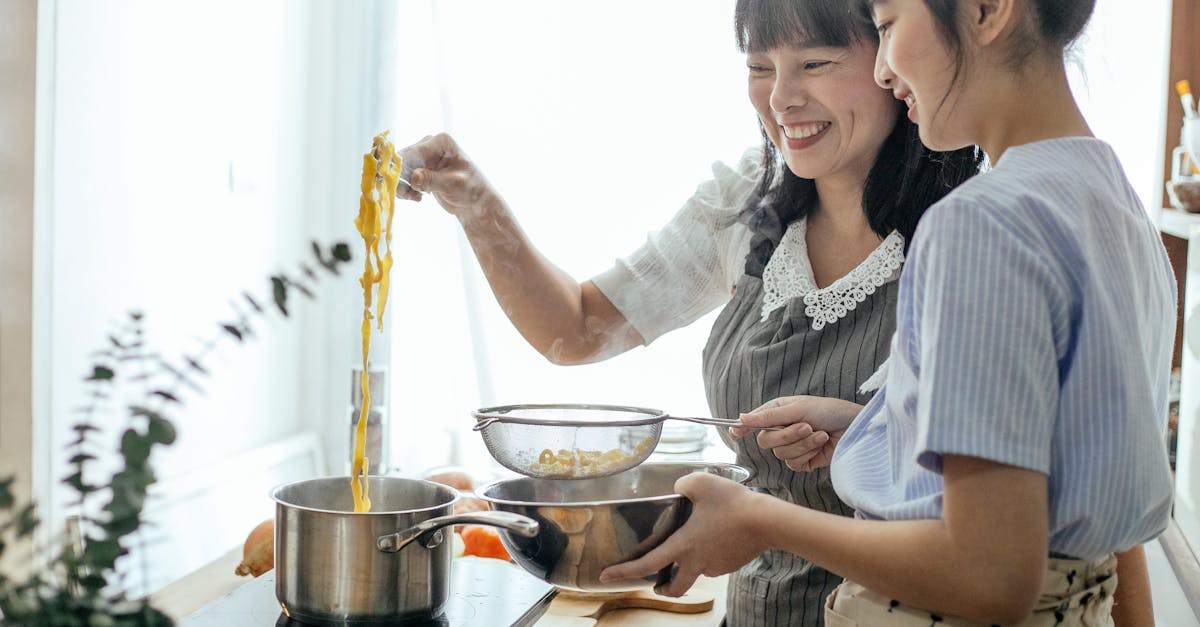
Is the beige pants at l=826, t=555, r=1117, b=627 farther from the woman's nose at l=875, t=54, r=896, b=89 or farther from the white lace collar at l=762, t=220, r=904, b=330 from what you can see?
the white lace collar at l=762, t=220, r=904, b=330

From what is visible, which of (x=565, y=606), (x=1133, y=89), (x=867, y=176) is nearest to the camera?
(x=565, y=606)

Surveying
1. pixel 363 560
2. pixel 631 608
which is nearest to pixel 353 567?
pixel 363 560

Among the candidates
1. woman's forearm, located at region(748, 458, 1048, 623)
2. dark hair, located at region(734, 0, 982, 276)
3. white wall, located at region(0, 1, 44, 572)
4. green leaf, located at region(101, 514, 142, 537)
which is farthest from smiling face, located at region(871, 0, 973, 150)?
white wall, located at region(0, 1, 44, 572)

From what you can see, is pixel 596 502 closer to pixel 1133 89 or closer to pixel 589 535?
pixel 589 535

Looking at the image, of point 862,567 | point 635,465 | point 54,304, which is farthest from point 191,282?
point 862,567

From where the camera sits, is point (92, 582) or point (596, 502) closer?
point (92, 582)

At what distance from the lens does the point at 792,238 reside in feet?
4.93

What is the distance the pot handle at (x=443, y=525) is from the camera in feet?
2.94

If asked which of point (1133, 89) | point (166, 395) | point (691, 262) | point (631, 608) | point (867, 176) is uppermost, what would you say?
point (1133, 89)

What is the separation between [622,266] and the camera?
65.8 inches

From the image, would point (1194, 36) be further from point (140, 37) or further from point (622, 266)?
point (140, 37)

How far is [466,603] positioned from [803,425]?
406 millimetres

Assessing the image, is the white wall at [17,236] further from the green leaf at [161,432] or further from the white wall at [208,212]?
the green leaf at [161,432]

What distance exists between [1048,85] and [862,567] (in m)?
0.39
